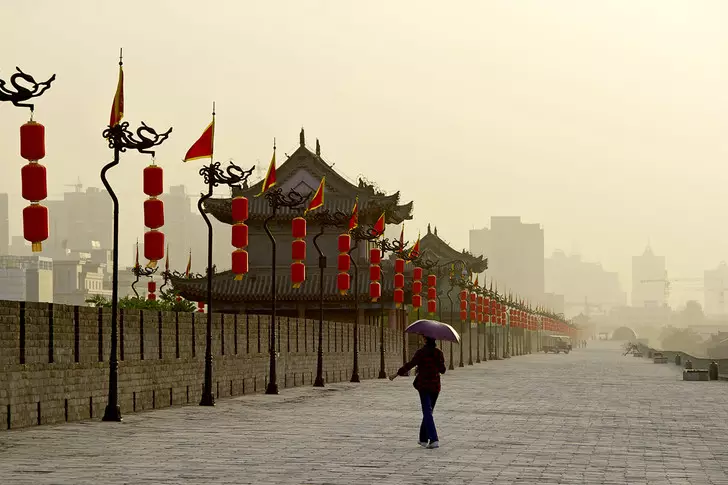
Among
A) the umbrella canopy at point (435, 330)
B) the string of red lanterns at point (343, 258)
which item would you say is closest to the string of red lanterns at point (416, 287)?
the string of red lanterns at point (343, 258)

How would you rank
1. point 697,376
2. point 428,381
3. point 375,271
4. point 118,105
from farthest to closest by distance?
1. point 697,376
2. point 375,271
3. point 118,105
4. point 428,381

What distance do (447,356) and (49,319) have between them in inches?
2393

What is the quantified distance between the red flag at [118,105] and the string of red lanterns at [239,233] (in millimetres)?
13390

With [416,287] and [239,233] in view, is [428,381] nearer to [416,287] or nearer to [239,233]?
[239,233]

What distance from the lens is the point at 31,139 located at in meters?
21.9

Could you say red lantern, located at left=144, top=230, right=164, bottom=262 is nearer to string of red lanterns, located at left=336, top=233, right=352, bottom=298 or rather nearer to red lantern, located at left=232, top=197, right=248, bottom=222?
red lantern, located at left=232, top=197, right=248, bottom=222

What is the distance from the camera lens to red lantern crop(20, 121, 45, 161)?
21.9 m

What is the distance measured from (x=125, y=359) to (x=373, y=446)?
390 inches

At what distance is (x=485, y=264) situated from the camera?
374ft

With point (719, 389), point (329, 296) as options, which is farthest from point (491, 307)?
point (719, 389)

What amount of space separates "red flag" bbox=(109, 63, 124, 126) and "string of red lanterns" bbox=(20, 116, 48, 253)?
4905 millimetres

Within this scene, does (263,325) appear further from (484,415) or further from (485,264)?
(485,264)

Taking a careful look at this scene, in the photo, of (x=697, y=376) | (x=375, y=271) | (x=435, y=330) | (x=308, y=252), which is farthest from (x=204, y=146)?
(x=308, y=252)

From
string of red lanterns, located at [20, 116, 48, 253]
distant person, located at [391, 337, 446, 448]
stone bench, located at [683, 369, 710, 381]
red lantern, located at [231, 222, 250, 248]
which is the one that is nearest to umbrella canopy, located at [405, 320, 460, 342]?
distant person, located at [391, 337, 446, 448]
